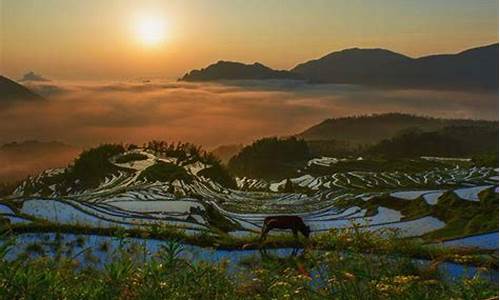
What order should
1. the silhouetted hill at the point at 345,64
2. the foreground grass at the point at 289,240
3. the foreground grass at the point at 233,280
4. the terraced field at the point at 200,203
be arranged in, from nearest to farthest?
the foreground grass at the point at 233,280 < the foreground grass at the point at 289,240 < the terraced field at the point at 200,203 < the silhouetted hill at the point at 345,64

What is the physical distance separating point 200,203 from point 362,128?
33.0 inches

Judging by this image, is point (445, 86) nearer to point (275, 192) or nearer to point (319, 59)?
point (319, 59)

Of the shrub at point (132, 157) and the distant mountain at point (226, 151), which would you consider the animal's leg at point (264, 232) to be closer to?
the distant mountain at point (226, 151)

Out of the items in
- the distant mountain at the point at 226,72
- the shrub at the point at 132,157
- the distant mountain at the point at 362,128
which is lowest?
the shrub at the point at 132,157

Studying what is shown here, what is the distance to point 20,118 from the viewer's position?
13.7 ft

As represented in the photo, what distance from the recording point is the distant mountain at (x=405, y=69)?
4.34 meters

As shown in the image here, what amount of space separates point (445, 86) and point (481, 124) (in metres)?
0.25

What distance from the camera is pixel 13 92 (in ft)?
13.7

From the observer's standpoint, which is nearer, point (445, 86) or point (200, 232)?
point (200, 232)

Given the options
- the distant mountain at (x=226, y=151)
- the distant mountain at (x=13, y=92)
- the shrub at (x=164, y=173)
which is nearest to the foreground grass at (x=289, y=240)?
the shrub at (x=164, y=173)

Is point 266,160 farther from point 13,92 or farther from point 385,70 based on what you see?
point 13,92

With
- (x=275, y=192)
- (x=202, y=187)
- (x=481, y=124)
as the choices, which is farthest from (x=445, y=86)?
(x=202, y=187)

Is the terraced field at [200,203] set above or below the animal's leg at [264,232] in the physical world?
above

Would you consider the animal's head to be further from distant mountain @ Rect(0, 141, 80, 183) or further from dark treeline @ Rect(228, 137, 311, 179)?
distant mountain @ Rect(0, 141, 80, 183)
